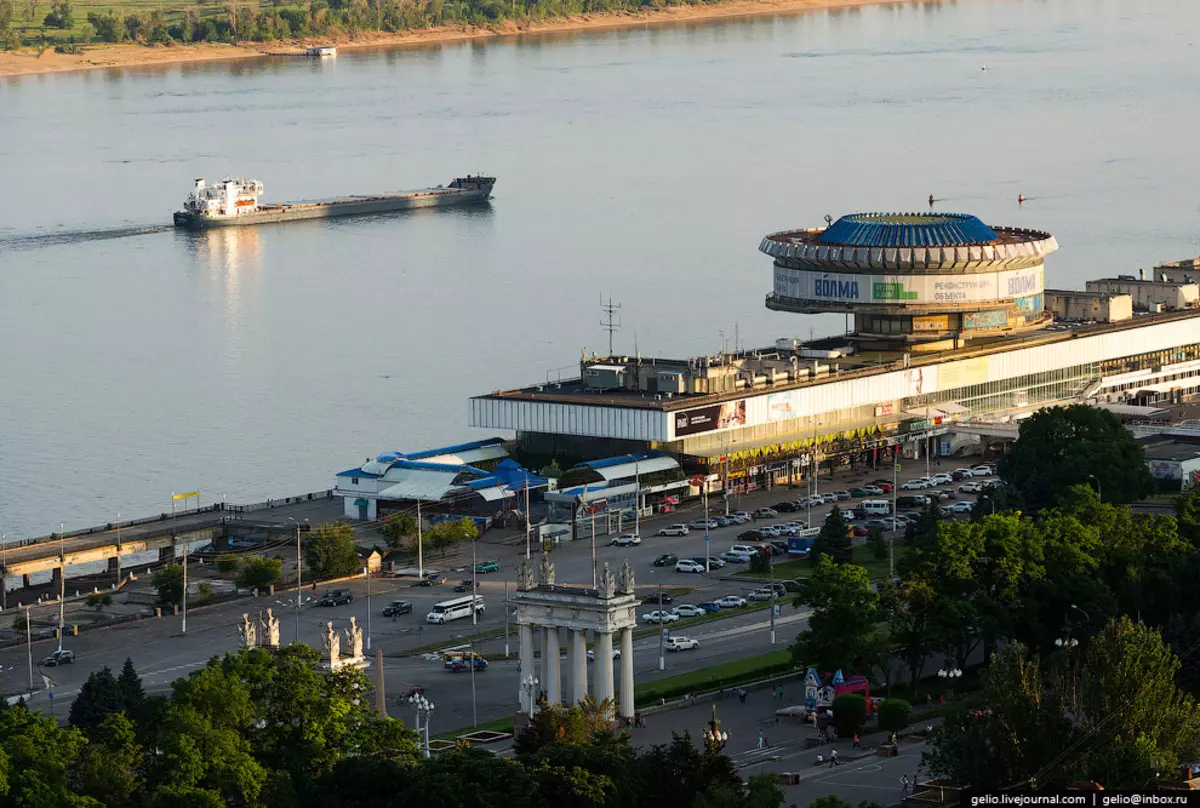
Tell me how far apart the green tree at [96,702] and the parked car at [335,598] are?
617 inches

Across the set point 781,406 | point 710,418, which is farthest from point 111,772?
point 781,406

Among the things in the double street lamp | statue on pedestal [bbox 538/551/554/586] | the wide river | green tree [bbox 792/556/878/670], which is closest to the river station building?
the wide river

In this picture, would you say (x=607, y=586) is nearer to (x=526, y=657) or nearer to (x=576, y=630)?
(x=576, y=630)

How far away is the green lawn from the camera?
2628 inches

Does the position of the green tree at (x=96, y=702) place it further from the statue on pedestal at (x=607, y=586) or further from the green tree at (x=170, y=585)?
the green tree at (x=170, y=585)

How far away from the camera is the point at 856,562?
224 ft

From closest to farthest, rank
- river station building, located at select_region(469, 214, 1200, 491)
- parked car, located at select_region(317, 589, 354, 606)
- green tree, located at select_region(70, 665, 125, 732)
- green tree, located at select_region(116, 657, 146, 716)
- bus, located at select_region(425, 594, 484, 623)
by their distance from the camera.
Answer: green tree, located at select_region(116, 657, 146, 716)
green tree, located at select_region(70, 665, 125, 732)
bus, located at select_region(425, 594, 484, 623)
parked car, located at select_region(317, 589, 354, 606)
river station building, located at select_region(469, 214, 1200, 491)

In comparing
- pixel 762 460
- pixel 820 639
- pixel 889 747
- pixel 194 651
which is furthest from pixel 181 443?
pixel 889 747

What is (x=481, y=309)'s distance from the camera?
398 feet

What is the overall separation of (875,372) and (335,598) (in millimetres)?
28985

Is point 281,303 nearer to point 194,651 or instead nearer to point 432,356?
point 432,356

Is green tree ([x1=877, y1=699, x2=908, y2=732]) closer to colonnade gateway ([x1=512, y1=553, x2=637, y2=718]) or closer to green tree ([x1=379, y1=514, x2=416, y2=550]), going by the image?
colonnade gateway ([x1=512, y1=553, x2=637, y2=718])

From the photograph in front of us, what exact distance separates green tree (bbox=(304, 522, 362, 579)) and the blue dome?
31.4 m

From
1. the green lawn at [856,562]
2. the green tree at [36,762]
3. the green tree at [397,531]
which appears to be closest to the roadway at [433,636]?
the green lawn at [856,562]
